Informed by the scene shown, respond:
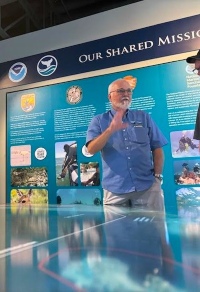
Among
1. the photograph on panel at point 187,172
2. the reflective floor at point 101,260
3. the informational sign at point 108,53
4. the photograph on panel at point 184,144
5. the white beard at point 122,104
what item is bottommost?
the reflective floor at point 101,260

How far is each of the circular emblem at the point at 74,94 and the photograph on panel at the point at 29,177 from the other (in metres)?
0.82

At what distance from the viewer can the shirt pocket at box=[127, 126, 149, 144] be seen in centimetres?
217

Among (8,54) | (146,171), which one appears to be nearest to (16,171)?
(8,54)

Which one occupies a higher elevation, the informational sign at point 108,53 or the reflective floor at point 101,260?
the informational sign at point 108,53

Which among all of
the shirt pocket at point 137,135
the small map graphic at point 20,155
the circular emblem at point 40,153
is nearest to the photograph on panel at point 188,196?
the shirt pocket at point 137,135

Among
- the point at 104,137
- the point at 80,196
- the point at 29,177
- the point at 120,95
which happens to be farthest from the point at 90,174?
the point at 104,137

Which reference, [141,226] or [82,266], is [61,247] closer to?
[82,266]

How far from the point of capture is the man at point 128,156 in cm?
199

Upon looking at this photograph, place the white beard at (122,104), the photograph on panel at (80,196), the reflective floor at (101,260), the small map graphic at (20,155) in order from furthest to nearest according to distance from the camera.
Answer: the small map graphic at (20,155)
the photograph on panel at (80,196)
the white beard at (122,104)
the reflective floor at (101,260)

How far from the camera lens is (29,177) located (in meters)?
3.31

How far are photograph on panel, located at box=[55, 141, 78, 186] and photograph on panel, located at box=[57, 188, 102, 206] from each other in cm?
9

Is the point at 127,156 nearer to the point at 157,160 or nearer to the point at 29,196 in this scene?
the point at 157,160

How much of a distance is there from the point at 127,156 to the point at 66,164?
115 cm

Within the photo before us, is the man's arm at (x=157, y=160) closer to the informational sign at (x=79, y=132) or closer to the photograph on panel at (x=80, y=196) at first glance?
the informational sign at (x=79, y=132)
